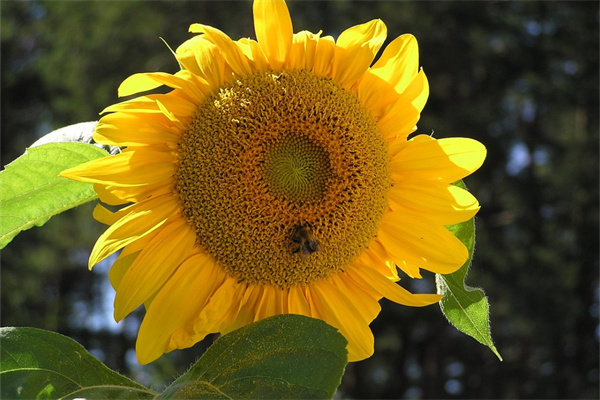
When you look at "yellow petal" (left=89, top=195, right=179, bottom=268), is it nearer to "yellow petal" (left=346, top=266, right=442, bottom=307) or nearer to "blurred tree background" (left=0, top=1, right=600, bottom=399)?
"yellow petal" (left=346, top=266, right=442, bottom=307)

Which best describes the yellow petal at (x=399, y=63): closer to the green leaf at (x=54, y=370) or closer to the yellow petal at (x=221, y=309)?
the yellow petal at (x=221, y=309)

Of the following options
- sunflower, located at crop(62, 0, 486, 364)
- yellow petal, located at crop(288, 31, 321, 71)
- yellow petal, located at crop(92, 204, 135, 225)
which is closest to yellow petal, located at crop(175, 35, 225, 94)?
sunflower, located at crop(62, 0, 486, 364)

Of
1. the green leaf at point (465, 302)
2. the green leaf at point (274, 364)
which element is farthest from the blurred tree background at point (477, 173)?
the green leaf at point (274, 364)

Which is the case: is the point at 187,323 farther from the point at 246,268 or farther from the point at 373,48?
the point at 373,48

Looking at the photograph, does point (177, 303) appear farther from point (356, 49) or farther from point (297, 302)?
point (356, 49)

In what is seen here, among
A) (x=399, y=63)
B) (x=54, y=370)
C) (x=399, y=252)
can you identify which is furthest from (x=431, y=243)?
(x=54, y=370)

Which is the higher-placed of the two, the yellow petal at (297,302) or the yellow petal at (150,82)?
the yellow petal at (150,82)
